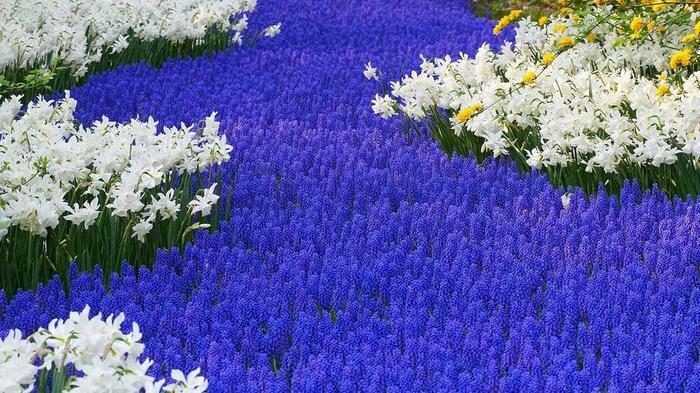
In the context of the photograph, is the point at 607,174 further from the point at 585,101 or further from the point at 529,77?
the point at 529,77

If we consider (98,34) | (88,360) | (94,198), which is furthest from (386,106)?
(88,360)

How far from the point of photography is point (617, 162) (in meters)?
4.70

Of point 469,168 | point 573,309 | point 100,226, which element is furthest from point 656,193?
point 100,226

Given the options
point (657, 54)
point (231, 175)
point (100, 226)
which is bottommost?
point (657, 54)

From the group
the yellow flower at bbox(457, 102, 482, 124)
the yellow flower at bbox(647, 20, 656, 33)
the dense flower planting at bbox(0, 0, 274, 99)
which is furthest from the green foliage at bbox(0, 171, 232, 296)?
the yellow flower at bbox(647, 20, 656, 33)

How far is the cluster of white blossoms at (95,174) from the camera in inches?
154

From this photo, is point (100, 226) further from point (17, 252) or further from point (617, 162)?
point (617, 162)

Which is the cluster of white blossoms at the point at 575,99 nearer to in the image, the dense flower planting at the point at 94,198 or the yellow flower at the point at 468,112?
the yellow flower at the point at 468,112

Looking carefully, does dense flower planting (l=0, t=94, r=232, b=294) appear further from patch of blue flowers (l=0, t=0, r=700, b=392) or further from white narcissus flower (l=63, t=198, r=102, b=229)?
patch of blue flowers (l=0, t=0, r=700, b=392)

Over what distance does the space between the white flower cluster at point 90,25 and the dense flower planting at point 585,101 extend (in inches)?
103

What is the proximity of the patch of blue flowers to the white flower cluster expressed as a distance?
215 centimetres

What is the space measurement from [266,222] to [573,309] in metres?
1.50

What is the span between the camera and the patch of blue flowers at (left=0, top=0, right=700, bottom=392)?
9.78ft

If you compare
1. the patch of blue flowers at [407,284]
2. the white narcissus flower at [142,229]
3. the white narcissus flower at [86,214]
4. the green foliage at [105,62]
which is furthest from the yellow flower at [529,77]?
the green foliage at [105,62]
